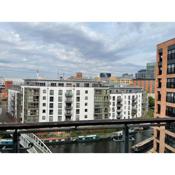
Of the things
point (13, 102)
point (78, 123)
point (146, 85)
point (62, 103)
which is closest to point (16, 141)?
point (78, 123)

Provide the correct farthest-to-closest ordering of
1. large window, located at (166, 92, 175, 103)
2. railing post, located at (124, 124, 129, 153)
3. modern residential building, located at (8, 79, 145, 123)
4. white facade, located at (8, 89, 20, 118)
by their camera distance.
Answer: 1. modern residential building, located at (8, 79, 145, 123)
2. white facade, located at (8, 89, 20, 118)
3. large window, located at (166, 92, 175, 103)
4. railing post, located at (124, 124, 129, 153)

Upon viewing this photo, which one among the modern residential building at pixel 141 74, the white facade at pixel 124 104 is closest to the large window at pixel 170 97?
the modern residential building at pixel 141 74

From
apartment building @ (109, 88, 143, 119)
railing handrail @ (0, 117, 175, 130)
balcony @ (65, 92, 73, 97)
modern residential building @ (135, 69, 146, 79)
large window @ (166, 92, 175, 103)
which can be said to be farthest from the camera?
apartment building @ (109, 88, 143, 119)

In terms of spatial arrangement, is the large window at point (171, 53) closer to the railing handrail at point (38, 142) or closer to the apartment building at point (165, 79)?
the apartment building at point (165, 79)

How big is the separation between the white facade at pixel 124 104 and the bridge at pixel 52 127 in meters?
17.1

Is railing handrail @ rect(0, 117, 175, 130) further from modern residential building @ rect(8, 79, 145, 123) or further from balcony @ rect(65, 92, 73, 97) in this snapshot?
balcony @ rect(65, 92, 73, 97)

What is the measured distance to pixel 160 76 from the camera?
10.4m

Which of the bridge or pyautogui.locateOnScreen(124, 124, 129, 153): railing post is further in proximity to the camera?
pyautogui.locateOnScreen(124, 124, 129, 153): railing post

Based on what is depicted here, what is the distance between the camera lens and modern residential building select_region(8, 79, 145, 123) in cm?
1617

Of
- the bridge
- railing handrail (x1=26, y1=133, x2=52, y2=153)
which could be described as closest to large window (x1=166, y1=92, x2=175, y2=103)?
the bridge
